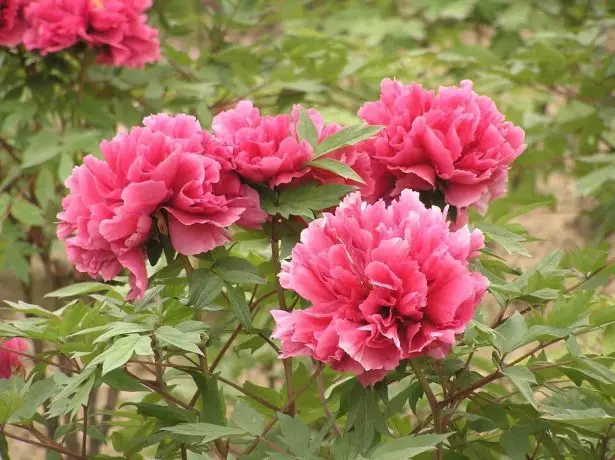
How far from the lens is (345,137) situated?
1.17 metres

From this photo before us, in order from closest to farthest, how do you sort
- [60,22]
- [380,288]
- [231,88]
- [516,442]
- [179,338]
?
[380,288] → [179,338] → [516,442] → [60,22] → [231,88]

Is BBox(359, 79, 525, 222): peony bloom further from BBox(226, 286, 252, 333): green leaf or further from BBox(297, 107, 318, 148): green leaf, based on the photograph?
BBox(226, 286, 252, 333): green leaf

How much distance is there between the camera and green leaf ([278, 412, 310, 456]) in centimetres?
111

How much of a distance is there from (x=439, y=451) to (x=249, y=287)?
1.23 ft

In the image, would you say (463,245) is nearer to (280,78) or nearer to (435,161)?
(435,161)

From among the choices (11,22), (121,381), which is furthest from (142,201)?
(11,22)

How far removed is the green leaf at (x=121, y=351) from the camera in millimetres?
1068

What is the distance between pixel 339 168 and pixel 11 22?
1.03 meters

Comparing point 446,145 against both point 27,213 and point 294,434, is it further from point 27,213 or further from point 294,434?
point 27,213

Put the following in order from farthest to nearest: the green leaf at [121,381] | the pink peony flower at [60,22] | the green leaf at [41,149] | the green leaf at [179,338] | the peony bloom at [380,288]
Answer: the green leaf at [41,149] < the pink peony flower at [60,22] < the green leaf at [121,381] < the green leaf at [179,338] < the peony bloom at [380,288]

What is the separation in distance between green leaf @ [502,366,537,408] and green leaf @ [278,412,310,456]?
226 mm

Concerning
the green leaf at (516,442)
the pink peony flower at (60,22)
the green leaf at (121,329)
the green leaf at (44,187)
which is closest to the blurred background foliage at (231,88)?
the green leaf at (44,187)

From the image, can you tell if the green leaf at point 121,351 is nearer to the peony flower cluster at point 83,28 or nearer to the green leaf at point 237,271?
the green leaf at point 237,271

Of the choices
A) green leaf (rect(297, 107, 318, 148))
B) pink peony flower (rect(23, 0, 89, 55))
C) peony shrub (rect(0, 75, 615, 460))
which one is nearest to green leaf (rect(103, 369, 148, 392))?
peony shrub (rect(0, 75, 615, 460))
